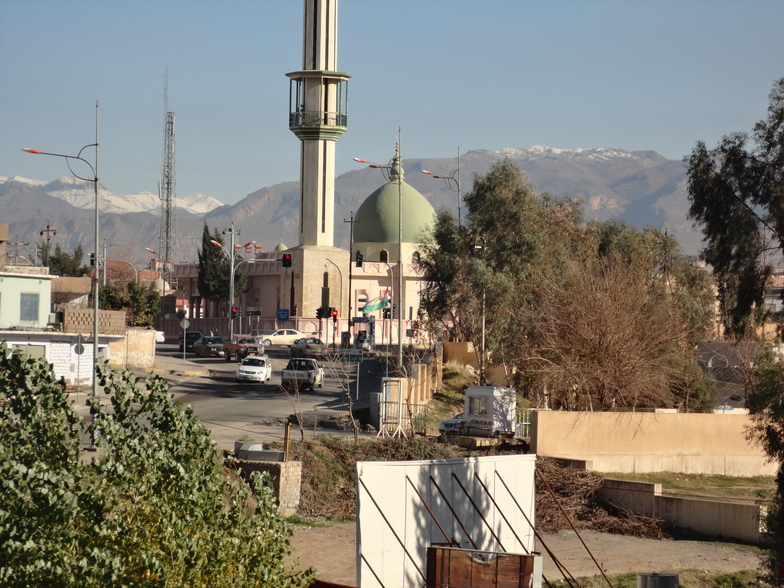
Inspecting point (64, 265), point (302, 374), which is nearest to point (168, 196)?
point (64, 265)

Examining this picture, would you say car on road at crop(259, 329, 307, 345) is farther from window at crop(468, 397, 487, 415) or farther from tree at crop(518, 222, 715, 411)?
window at crop(468, 397, 487, 415)

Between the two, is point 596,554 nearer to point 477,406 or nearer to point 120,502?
point 477,406

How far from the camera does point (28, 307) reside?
42281mm

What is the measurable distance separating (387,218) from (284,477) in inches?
2586

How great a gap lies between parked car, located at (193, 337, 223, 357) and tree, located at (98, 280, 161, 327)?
11.1 ft

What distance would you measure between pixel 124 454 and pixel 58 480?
761 millimetres

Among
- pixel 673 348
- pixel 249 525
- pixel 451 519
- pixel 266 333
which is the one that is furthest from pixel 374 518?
pixel 266 333

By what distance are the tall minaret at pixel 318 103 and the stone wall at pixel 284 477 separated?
47513 mm

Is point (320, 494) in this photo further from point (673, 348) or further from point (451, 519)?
point (673, 348)

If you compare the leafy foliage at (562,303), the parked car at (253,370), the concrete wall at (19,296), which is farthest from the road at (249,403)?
the leafy foliage at (562,303)

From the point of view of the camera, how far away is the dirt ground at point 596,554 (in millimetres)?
20656

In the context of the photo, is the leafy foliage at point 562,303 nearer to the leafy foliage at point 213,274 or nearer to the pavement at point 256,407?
the pavement at point 256,407

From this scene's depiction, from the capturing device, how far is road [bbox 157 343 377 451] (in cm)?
3033

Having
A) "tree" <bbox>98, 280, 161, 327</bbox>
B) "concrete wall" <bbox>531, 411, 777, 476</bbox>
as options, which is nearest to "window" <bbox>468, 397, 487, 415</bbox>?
"concrete wall" <bbox>531, 411, 777, 476</bbox>
